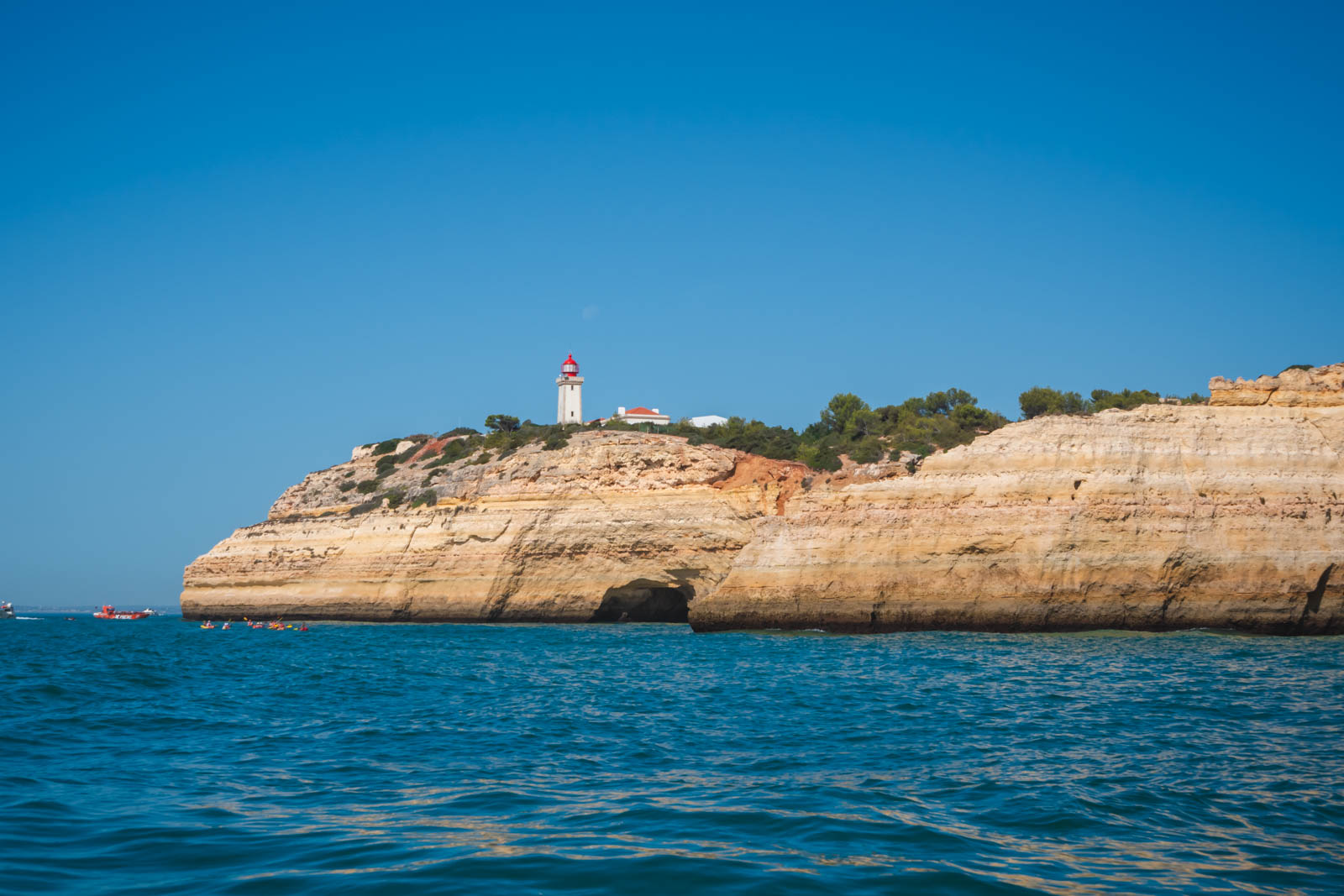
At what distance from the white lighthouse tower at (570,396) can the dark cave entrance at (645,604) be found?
101 feet

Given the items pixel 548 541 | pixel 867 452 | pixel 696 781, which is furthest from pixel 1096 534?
pixel 548 541

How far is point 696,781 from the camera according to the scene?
32.9ft

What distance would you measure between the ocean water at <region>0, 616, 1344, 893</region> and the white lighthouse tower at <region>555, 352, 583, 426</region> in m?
56.2

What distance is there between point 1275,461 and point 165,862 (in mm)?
28889

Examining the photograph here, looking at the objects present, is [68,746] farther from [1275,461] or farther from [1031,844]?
[1275,461]

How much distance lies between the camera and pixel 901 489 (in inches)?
1249

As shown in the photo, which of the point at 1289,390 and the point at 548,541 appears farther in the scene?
the point at 548,541

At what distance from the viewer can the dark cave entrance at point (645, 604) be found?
4428 cm

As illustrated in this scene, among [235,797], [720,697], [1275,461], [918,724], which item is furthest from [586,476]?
[235,797]

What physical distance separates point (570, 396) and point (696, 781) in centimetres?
6720

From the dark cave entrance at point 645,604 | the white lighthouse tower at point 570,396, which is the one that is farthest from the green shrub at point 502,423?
the dark cave entrance at point 645,604

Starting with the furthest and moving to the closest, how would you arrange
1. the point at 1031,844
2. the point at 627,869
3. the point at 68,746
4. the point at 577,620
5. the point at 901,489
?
the point at 577,620 < the point at 901,489 < the point at 68,746 < the point at 1031,844 < the point at 627,869

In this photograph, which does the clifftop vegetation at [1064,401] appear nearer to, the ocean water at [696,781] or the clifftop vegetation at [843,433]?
the clifftop vegetation at [843,433]

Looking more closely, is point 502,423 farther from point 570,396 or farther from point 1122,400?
point 1122,400
